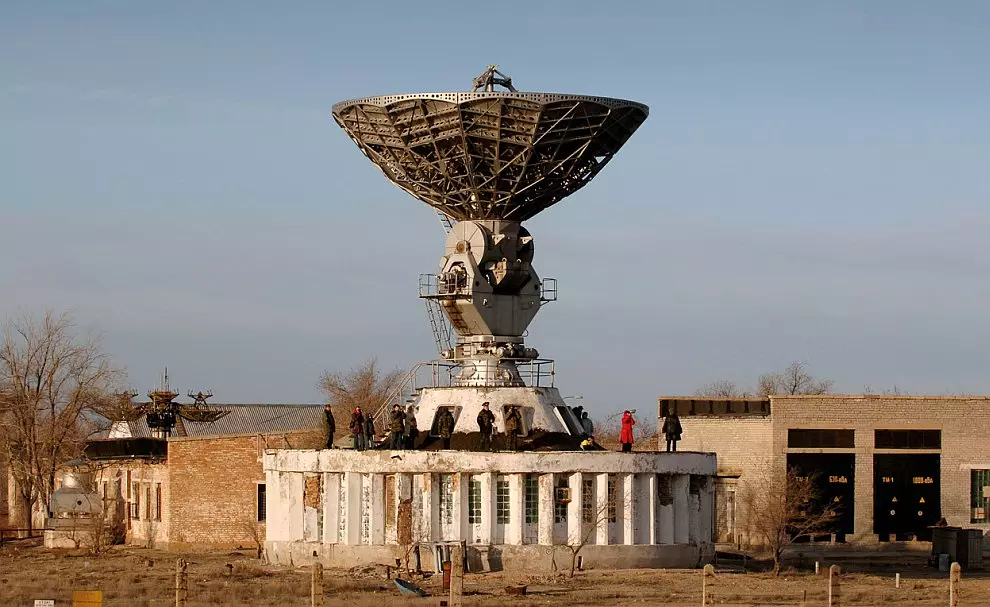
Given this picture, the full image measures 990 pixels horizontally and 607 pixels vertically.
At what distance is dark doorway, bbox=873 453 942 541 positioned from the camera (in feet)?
240

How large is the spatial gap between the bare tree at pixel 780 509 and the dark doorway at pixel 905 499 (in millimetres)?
2561

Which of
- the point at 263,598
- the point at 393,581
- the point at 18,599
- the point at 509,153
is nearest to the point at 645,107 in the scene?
the point at 509,153

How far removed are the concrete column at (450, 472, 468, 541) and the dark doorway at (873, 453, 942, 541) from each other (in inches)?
984

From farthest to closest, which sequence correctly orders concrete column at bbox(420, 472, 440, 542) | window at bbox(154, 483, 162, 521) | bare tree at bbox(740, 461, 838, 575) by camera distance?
window at bbox(154, 483, 162, 521)
bare tree at bbox(740, 461, 838, 575)
concrete column at bbox(420, 472, 440, 542)

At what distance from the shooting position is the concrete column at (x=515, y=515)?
5372 cm

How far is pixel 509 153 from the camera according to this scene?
57.9 meters

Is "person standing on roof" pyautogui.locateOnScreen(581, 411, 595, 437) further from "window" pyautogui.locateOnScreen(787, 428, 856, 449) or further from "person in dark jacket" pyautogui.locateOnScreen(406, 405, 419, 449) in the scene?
"window" pyautogui.locateOnScreen(787, 428, 856, 449)

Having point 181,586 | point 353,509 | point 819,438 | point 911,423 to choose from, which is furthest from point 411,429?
point 911,423

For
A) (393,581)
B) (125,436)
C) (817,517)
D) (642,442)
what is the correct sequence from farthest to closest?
(642,442), (125,436), (817,517), (393,581)

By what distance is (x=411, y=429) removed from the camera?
189 ft

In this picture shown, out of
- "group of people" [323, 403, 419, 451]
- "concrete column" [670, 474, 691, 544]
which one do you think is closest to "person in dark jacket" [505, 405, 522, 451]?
"group of people" [323, 403, 419, 451]

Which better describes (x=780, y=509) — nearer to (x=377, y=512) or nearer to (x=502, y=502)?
(x=502, y=502)

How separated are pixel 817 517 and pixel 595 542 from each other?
13752mm

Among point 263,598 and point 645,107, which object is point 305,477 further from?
point 645,107
